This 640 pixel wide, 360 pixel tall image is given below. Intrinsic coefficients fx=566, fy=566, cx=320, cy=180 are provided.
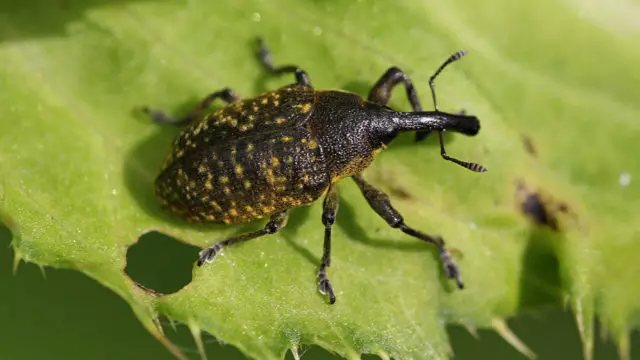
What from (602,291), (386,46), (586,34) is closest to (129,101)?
(386,46)

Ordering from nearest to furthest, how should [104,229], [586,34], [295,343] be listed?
1. [295,343]
2. [104,229]
3. [586,34]

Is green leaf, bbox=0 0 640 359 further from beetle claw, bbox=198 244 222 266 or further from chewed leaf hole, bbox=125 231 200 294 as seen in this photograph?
chewed leaf hole, bbox=125 231 200 294

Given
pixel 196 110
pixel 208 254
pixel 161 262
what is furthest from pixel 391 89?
pixel 161 262

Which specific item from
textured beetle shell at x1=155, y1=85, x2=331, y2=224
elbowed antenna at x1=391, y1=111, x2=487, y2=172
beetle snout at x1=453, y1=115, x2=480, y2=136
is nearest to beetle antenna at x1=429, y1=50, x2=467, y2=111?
elbowed antenna at x1=391, y1=111, x2=487, y2=172

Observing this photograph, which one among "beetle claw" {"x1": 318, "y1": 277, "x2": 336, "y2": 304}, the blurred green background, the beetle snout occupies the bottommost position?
the blurred green background

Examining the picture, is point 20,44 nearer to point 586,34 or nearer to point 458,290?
point 458,290

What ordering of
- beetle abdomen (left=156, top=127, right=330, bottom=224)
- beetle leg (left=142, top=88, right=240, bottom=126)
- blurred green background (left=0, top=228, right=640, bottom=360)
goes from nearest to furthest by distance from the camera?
beetle abdomen (left=156, top=127, right=330, bottom=224) → blurred green background (left=0, top=228, right=640, bottom=360) → beetle leg (left=142, top=88, right=240, bottom=126)
